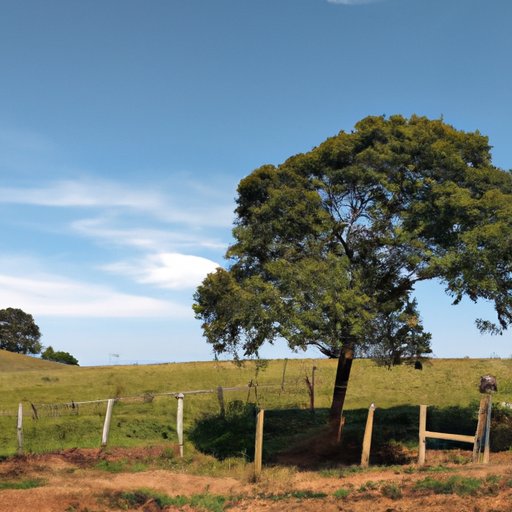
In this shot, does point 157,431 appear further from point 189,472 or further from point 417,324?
point 417,324

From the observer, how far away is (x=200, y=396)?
127ft

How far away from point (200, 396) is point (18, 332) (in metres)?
88.0

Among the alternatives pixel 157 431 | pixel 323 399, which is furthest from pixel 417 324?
pixel 323 399

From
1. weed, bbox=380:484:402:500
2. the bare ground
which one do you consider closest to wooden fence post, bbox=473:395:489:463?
the bare ground

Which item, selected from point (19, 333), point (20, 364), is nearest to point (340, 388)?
point (20, 364)

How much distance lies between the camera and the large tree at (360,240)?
2214 cm

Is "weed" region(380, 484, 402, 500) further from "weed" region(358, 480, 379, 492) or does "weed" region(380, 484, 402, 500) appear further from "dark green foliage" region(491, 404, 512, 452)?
"dark green foliage" region(491, 404, 512, 452)

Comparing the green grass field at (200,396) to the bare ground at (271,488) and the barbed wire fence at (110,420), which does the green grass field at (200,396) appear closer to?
the barbed wire fence at (110,420)

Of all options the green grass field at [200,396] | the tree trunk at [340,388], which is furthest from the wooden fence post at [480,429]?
the tree trunk at [340,388]

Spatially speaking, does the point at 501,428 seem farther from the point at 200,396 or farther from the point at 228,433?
the point at 200,396

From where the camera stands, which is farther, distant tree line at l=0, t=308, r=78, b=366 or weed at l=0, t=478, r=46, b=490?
distant tree line at l=0, t=308, r=78, b=366

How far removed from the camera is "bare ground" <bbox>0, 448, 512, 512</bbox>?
14.0m

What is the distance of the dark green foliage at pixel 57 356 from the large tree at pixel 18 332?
3035 millimetres

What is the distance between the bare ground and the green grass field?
16.7 ft
